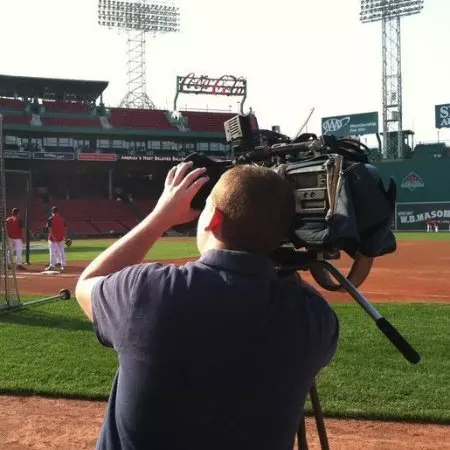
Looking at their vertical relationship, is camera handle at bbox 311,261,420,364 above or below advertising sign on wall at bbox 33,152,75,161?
below

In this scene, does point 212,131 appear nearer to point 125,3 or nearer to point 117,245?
point 125,3

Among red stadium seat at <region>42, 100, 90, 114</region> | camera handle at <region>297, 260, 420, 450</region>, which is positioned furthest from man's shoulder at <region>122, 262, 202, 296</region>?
red stadium seat at <region>42, 100, 90, 114</region>

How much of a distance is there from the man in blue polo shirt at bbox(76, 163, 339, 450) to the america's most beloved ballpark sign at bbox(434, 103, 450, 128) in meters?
51.2

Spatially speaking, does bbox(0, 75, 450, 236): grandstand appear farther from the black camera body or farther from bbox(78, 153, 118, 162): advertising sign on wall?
the black camera body

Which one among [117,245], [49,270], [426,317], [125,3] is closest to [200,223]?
[117,245]

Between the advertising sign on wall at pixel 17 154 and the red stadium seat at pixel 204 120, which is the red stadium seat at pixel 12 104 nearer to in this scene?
the advertising sign on wall at pixel 17 154

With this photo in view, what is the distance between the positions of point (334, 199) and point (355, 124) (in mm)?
53030

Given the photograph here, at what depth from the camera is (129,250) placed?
150 cm

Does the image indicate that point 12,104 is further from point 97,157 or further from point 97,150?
point 97,157

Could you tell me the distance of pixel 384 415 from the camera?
4.48 m

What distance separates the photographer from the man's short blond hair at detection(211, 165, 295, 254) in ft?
4.31

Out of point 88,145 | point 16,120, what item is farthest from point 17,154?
point 88,145

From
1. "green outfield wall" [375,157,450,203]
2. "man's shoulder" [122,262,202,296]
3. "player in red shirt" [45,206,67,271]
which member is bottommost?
"player in red shirt" [45,206,67,271]

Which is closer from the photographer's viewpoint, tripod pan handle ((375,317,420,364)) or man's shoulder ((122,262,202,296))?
man's shoulder ((122,262,202,296))
